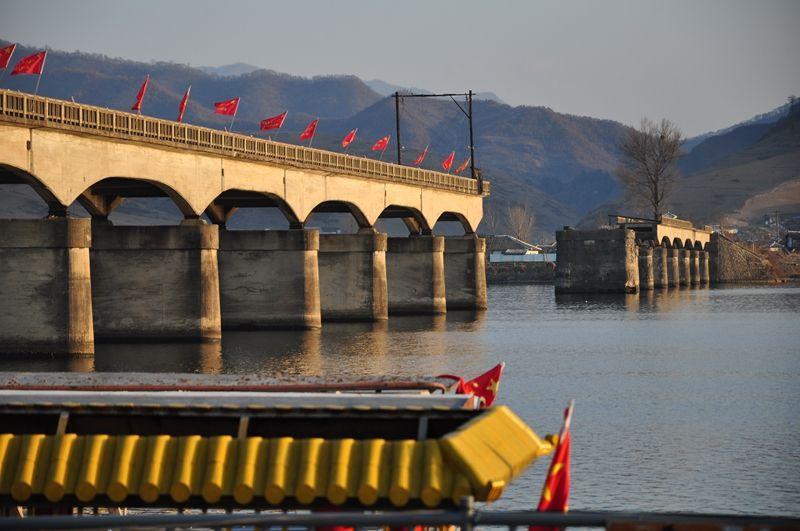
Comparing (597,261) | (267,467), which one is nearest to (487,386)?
(267,467)

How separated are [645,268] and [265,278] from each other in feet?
324

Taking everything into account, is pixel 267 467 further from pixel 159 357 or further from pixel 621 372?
pixel 159 357

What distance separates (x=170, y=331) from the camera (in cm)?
8075

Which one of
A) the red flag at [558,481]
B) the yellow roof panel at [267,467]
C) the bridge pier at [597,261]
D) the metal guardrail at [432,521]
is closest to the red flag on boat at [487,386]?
the yellow roof panel at [267,467]

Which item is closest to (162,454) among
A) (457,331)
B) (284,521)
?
(284,521)

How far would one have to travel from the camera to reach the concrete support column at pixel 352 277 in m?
106

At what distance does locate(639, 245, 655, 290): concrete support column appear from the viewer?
18312 cm

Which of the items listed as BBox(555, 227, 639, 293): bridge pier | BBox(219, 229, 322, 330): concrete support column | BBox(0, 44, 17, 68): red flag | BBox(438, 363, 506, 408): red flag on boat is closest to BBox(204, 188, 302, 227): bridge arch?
BBox(219, 229, 322, 330): concrete support column

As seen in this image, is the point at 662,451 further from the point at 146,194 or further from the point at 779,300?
the point at 779,300

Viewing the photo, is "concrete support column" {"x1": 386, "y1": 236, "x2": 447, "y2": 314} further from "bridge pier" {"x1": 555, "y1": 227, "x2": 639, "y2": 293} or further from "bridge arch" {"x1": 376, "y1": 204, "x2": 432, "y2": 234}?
"bridge pier" {"x1": 555, "y1": 227, "x2": 639, "y2": 293}

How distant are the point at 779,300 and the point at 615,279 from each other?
18.8 metres

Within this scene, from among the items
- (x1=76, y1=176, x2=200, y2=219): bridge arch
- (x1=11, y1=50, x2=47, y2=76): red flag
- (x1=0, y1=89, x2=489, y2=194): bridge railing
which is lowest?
(x1=76, y1=176, x2=200, y2=219): bridge arch

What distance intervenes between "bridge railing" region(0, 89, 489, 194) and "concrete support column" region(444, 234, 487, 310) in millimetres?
8514

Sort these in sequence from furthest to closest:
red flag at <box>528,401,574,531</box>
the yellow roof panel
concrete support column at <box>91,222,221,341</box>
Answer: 1. concrete support column at <box>91,222,221,341</box>
2. the yellow roof panel
3. red flag at <box>528,401,574,531</box>
